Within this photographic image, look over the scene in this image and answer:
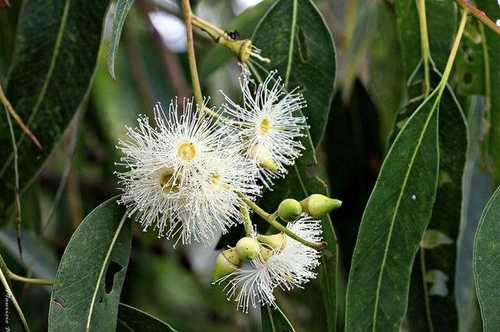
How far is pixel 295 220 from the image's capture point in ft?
3.71

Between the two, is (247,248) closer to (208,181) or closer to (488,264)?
(208,181)

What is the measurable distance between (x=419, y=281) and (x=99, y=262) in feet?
1.69

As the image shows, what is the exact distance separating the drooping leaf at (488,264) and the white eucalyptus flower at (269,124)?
9.8 inches

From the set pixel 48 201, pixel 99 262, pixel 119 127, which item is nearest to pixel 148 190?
pixel 99 262

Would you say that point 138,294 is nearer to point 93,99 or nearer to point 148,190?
point 93,99

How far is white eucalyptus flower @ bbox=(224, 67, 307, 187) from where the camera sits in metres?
1.17

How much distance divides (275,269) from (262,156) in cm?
14

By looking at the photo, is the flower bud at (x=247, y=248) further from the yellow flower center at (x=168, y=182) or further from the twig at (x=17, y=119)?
the twig at (x=17, y=119)

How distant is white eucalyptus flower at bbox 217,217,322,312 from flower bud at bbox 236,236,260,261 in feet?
0.15

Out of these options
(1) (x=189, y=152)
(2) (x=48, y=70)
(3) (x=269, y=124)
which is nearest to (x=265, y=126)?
(3) (x=269, y=124)

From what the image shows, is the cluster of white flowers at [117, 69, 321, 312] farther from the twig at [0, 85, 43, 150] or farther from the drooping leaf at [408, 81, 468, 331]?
the drooping leaf at [408, 81, 468, 331]

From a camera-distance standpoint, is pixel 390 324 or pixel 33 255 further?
pixel 33 255

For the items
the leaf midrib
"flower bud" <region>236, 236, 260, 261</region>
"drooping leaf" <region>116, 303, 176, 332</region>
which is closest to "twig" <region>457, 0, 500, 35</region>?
the leaf midrib

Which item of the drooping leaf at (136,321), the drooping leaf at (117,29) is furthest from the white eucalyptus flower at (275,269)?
the drooping leaf at (117,29)
